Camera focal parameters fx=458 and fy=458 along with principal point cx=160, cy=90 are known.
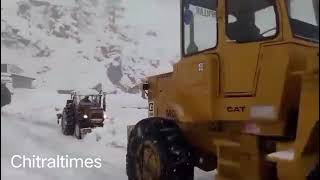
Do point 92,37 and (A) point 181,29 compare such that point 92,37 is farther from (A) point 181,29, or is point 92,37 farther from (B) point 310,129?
(B) point 310,129

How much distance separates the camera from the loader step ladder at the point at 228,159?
4332 millimetres

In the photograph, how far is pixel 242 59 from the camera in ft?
13.7

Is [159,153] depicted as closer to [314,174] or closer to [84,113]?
[314,174]

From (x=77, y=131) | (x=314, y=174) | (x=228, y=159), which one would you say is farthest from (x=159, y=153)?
(x=77, y=131)

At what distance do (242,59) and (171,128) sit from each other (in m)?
1.37

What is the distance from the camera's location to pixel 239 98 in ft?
13.9

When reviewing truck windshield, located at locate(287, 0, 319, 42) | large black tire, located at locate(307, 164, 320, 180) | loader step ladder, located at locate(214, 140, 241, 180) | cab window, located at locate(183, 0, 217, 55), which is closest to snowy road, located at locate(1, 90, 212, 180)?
loader step ladder, located at locate(214, 140, 241, 180)

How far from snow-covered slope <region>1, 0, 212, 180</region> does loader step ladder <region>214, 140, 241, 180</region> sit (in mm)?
1474

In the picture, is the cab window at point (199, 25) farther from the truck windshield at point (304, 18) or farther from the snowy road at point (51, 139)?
the snowy road at point (51, 139)

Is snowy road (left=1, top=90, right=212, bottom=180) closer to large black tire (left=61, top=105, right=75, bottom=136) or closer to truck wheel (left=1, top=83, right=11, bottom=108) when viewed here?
truck wheel (left=1, top=83, right=11, bottom=108)

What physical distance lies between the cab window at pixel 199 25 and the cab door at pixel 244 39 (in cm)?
22

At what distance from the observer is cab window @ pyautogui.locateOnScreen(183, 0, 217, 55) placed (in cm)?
465

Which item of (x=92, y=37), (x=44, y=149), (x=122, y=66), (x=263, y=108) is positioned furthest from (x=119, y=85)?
(x=263, y=108)

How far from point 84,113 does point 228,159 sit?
707cm
